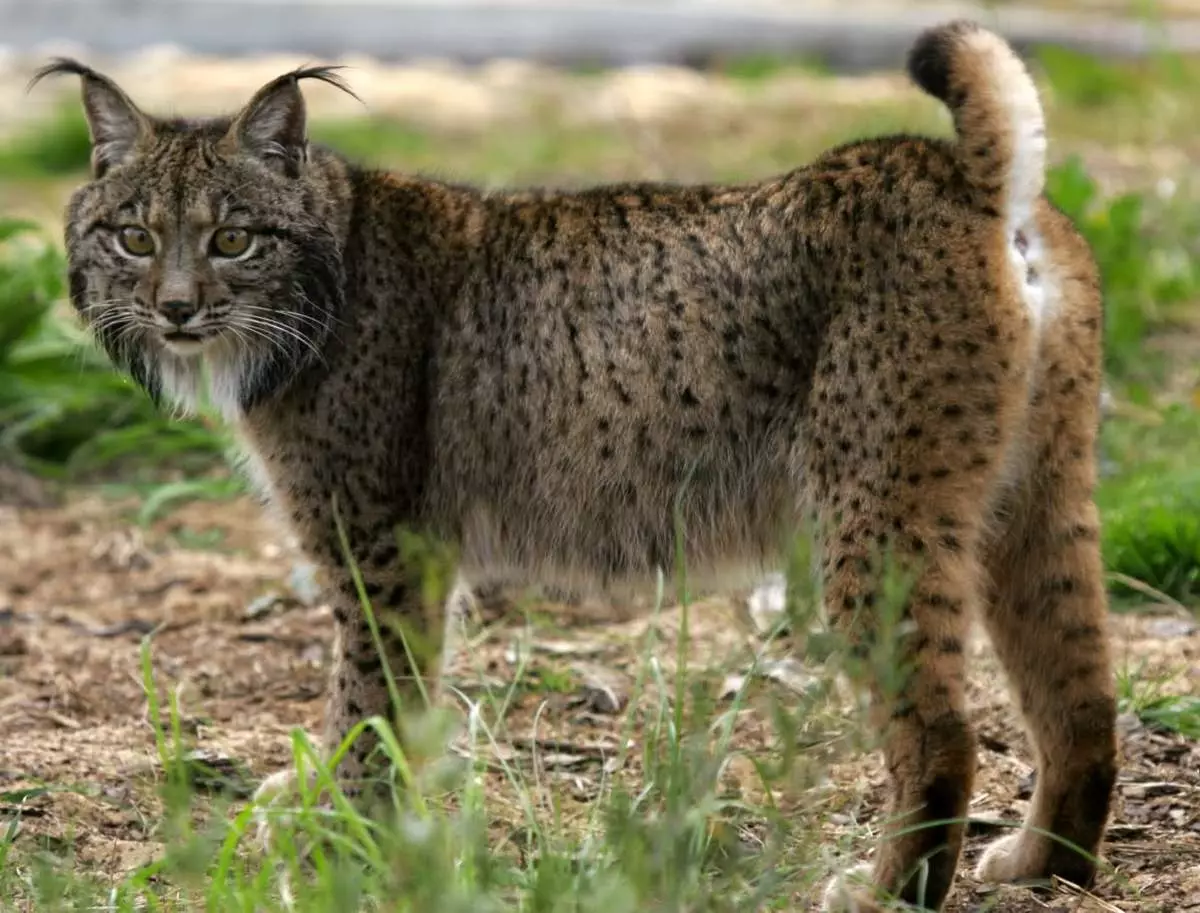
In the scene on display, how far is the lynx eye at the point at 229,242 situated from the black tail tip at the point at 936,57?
5.26 ft

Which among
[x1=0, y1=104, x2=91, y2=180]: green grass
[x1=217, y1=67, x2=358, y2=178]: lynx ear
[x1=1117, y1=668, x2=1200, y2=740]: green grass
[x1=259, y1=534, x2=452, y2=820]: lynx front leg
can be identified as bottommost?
[x1=1117, y1=668, x2=1200, y2=740]: green grass

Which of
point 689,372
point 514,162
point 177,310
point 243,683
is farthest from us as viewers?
point 514,162

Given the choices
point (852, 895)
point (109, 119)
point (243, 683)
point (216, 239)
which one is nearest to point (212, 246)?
point (216, 239)

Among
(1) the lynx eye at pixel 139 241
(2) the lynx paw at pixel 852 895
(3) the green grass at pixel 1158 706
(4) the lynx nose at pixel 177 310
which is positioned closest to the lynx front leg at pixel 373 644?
(4) the lynx nose at pixel 177 310

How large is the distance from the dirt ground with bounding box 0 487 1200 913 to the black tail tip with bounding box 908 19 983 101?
1.28 metres

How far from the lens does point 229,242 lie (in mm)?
4578

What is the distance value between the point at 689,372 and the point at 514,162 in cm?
564

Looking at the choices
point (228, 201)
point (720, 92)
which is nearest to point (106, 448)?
point (228, 201)

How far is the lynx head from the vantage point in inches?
179

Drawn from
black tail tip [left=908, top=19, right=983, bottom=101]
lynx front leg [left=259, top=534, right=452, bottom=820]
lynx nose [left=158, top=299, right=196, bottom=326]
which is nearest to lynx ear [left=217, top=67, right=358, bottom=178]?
lynx nose [left=158, top=299, right=196, bottom=326]

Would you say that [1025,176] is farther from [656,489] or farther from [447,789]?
[447,789]

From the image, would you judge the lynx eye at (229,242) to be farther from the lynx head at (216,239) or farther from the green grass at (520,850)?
the green grass at (520,850)

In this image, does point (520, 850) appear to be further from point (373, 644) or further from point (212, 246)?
point (212, 246)

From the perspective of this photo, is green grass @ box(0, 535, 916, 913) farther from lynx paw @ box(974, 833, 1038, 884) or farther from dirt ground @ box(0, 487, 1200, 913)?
lynx paw @ box(974, 833, 1038, 884)
